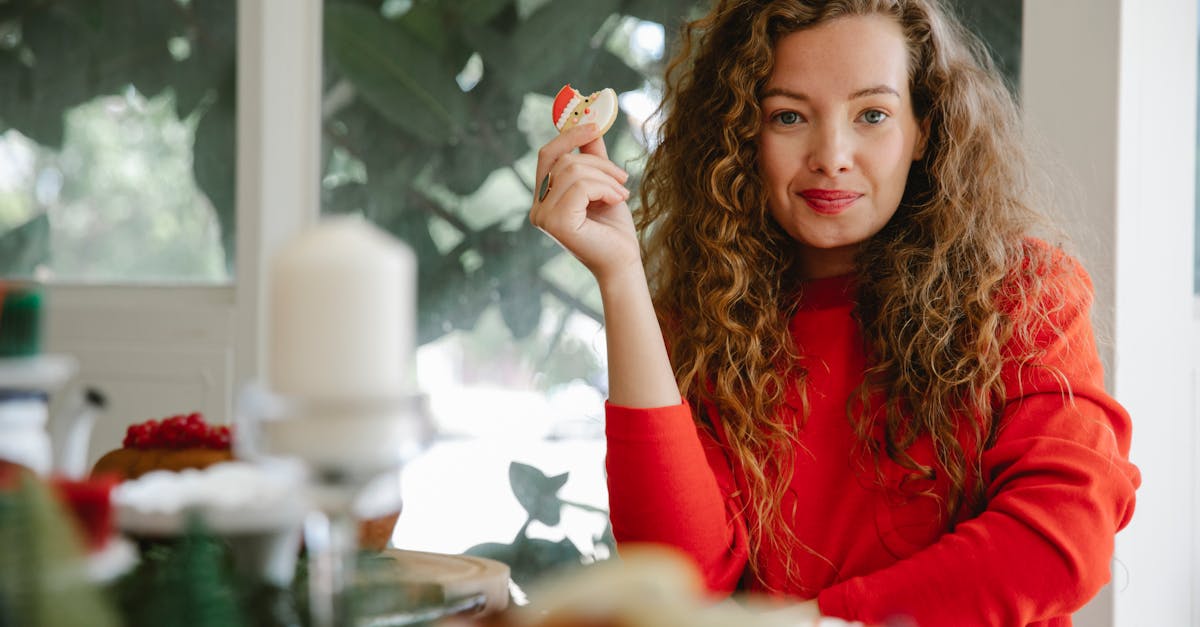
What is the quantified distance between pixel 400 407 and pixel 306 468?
53 millimetres

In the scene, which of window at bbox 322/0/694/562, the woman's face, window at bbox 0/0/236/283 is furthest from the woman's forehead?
window at bbox 0/0/236/283

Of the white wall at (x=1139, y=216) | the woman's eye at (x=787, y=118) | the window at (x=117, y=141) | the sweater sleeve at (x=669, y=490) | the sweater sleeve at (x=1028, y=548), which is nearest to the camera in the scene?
the sweater sleeve at (x=1028, y=548)

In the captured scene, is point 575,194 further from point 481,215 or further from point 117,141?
point 117,141

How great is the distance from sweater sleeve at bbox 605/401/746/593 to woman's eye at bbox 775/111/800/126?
14.8 inches

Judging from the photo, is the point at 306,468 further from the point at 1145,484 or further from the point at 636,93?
the point at 636,93

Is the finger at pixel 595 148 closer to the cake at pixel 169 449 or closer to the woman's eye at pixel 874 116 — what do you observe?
the woman's eye at pixel 874 116

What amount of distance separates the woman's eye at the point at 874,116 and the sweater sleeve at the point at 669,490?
1.32 feet

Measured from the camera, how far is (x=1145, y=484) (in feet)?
6.06

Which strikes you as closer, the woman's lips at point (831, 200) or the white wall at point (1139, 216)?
the woman's lips at point (831, 200)

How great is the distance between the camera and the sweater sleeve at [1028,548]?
3.70 ft

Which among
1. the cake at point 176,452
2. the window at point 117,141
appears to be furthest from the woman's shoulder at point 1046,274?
the window at point 117,141

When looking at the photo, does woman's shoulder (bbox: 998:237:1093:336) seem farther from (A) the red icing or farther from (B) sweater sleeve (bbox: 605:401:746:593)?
(A) the red icing

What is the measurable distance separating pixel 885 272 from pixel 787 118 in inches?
8.9

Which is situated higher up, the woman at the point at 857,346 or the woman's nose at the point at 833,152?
the woman's nose at the point at 833,152
